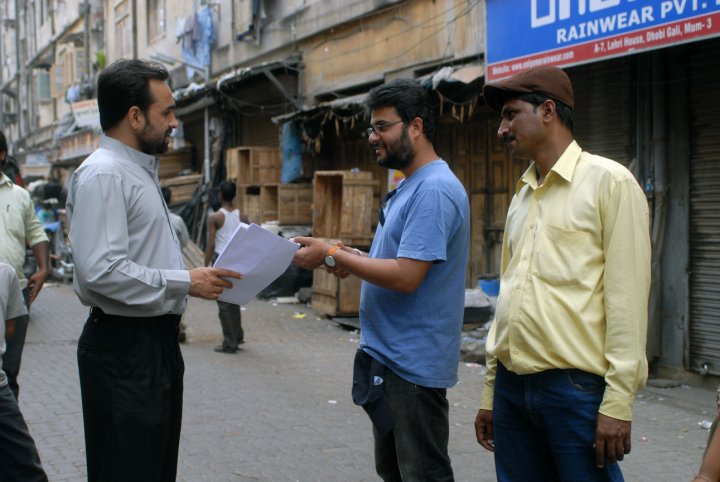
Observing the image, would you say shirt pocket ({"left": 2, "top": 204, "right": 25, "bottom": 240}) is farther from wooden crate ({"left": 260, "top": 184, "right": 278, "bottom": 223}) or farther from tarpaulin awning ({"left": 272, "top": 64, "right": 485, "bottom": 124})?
wooden crate ({"left": 260, "top": 184, "right": 278, "bottom": 223})

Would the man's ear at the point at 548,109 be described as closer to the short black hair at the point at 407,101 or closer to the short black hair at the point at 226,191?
the short black hair at the point at 407,101

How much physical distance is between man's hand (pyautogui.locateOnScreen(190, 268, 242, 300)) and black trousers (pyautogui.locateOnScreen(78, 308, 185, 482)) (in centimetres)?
19

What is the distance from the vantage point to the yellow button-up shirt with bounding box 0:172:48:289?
18.0ft

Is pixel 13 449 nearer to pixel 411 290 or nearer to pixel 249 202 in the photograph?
pixel 411 290

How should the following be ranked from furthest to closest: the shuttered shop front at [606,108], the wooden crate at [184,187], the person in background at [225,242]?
1. the wooden crate at [184,187]
2. the person in background at [225,242]
3. the shuttered shop front at [606,108]

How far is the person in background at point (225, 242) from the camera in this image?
30.5ft

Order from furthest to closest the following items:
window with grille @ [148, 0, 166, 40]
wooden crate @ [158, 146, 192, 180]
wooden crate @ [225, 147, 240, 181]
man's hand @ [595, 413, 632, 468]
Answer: window with grille @ [148, 0, 166, 40] → wooden crate @ [158, 146, 192, 180] → wooden crate @ [225, 147, 240, 181] → man's hand @ [595, 413, 632, 468]

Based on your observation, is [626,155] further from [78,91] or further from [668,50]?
[78,91]

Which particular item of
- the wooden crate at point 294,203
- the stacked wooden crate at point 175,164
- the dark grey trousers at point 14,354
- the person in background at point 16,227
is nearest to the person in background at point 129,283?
the dark grey trousers at point 14,354

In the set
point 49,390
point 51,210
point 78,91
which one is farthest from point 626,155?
point 78,91

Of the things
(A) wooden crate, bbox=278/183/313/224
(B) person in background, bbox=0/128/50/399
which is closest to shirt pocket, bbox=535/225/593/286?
(B) person in background, bbox=0/128/50/399

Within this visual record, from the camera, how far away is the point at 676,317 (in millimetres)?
7812

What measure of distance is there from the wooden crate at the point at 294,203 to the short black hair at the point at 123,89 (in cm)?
1099

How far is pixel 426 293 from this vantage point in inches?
125
